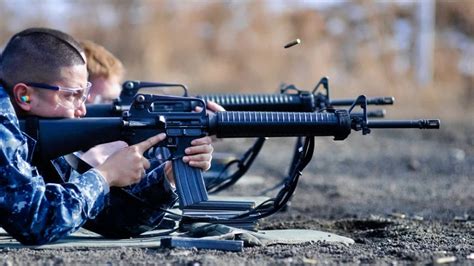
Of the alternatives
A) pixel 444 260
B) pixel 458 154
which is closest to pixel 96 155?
pixel 444 260

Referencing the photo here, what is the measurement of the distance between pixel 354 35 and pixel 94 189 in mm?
21056

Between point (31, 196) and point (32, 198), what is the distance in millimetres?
10

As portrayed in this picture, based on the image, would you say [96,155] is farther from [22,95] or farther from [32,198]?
[32,198]

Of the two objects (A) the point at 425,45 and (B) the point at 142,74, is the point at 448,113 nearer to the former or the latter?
(A) the point at 425,45

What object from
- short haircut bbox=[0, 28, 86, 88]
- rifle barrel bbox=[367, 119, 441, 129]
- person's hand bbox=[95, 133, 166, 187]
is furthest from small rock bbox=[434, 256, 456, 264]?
short haircut bbox=[0, 28, 86, 88]

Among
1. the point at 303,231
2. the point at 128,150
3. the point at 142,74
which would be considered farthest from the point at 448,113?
the point at 128,150

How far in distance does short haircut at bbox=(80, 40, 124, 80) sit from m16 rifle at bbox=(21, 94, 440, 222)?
2003 mm

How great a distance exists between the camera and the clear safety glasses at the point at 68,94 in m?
4.10

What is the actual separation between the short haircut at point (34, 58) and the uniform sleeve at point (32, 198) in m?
Answer: 0.27

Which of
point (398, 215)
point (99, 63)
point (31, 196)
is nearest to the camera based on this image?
point (31, 196)

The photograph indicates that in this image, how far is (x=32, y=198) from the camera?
3.86 metres

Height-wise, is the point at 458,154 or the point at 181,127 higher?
the point at 181,127

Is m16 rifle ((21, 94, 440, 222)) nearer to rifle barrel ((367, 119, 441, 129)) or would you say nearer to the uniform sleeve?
rifle barrel ((367, 119, 441, 129))

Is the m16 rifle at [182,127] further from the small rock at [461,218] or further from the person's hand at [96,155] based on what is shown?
the small rock at [461,218]
